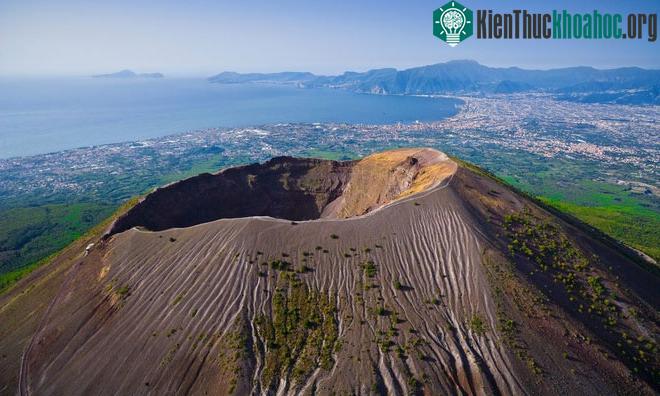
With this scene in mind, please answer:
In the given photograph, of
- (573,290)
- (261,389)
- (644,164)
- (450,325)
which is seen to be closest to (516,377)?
(450,325)

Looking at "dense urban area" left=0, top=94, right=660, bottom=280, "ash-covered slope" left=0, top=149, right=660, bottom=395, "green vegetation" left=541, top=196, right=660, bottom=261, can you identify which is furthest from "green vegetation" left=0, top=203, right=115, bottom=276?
"green vegetation" left=541, top=196, right=660, bottom=261

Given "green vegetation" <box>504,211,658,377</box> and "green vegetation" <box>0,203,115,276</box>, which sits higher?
"green vegetation" <box>504,211,658,377</box>

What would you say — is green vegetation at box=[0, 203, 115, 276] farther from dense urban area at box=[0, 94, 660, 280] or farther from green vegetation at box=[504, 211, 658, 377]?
green vegetation at box=[504, 211, 658, 377]

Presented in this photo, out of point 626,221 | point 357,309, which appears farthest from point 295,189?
point 626,221

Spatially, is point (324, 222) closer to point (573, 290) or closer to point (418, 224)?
point (418, 224)

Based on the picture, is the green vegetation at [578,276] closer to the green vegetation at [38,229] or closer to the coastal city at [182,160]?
the green vegetation at [38,229]

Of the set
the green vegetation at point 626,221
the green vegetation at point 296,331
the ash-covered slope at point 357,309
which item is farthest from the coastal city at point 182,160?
the green vegetation at point 296,331

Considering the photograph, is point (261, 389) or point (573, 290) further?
point (573, 290)

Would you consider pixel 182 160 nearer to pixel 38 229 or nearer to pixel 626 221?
pixel 38 229
